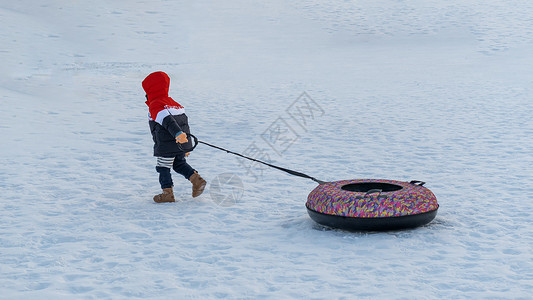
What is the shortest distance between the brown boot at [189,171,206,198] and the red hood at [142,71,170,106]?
84cm

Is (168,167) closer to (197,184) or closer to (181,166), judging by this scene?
(181,166)

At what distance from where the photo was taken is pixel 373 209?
15.9 feet

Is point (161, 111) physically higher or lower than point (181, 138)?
higher

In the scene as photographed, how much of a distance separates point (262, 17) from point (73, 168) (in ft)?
60.9

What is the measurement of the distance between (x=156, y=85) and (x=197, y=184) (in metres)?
1.04

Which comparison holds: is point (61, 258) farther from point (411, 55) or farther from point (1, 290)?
point (411, 55)

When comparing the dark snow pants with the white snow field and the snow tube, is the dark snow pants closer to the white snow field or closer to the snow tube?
the white snow field

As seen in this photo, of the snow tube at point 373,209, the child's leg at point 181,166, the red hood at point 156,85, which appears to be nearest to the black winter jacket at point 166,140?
the child's leg at point 181,166

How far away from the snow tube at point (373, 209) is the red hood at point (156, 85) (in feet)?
6.01

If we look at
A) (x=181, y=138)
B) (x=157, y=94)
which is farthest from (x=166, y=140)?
(x=157, y=94)

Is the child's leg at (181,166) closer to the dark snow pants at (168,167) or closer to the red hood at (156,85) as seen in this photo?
the dark snow pants at (168,167)

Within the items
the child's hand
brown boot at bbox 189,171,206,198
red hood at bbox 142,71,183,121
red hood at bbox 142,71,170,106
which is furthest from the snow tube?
red hood at bbox 142,71,170,106

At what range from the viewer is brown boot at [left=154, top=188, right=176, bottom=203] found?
→ 20.1 feet

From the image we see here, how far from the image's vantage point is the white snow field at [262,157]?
14.0ft
